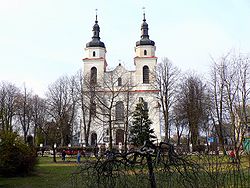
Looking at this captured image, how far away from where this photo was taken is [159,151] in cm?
517

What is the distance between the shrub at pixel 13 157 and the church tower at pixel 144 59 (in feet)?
111

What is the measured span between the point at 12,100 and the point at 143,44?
70.3 ft

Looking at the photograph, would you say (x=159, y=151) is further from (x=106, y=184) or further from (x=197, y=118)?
(x=197, y=118)

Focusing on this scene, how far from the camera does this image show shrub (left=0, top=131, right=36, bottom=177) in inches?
631

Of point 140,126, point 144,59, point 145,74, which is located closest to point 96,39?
point 144,59

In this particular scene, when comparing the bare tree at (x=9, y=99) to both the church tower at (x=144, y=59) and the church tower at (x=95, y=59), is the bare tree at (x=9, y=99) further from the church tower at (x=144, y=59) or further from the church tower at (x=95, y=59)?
the church tower at (x=144, y=59)

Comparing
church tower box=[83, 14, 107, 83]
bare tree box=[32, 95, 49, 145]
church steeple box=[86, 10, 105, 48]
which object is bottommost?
bare tree box=[32, 95, 49, 145]

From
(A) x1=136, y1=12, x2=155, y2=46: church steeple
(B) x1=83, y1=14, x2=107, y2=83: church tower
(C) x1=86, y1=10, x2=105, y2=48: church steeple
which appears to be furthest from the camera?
(C) x1=86, y1=10, x2=105, y2=48: church steeple

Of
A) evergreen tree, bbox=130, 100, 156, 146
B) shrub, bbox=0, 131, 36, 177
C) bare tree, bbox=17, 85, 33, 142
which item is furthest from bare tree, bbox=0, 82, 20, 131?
shrub, bbox=0, 131, 36, 177

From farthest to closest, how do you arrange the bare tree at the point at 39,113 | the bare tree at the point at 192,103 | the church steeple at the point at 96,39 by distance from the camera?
the church steeple at the point at 96,39
the bare tree at the point at 39,113
the bare tree at the point at 192,103

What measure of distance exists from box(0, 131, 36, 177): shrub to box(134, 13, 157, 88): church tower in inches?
1331

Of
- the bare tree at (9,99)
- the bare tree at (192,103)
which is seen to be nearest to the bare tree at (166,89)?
the bare tree at (192,103)

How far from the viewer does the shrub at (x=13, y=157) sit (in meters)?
16.0

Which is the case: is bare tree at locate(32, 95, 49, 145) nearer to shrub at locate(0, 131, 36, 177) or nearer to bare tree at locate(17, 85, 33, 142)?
bare tree at locate(17, 85, 33, 142)
